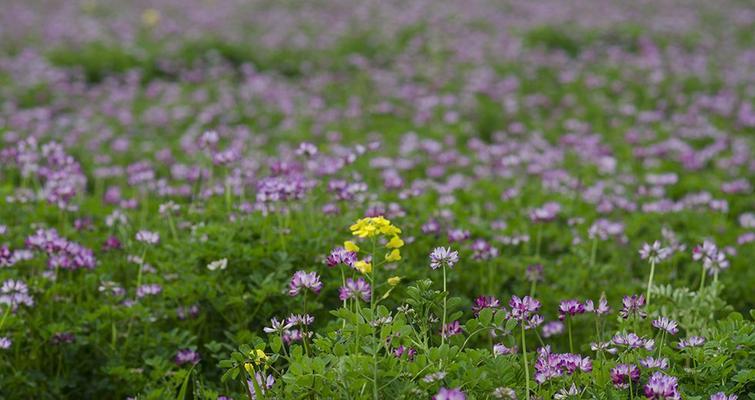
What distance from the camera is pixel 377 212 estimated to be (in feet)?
13.0

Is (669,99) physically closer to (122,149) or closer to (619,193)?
(619,193)

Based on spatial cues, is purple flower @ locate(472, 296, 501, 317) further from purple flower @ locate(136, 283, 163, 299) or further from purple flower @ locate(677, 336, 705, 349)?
purple flower @ locate(136, 283, 163, 299)

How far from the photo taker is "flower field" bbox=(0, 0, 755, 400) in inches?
108

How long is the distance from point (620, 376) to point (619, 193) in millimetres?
3893

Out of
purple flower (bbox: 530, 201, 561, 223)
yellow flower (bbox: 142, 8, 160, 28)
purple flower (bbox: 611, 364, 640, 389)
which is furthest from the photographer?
yellow flower (bbox: 142, 8, 160, 28)

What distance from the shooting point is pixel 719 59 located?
1199cm

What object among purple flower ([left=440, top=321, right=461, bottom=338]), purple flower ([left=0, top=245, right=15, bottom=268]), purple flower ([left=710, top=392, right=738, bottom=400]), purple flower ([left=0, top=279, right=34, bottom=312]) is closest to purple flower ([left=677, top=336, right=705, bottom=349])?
purple flower ([left=710, top=392, right=738, bottom=400])

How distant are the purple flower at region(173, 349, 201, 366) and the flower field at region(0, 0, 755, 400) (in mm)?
13

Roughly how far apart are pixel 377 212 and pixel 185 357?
107cm

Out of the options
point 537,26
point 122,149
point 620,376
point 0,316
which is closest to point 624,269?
point 620,376

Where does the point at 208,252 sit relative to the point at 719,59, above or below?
above

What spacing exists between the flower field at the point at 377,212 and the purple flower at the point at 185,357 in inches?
0.5

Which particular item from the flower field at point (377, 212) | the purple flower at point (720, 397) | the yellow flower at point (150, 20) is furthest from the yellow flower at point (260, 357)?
the yellow flower at point (150, 20)

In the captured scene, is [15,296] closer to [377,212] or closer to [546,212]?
[377,212]
